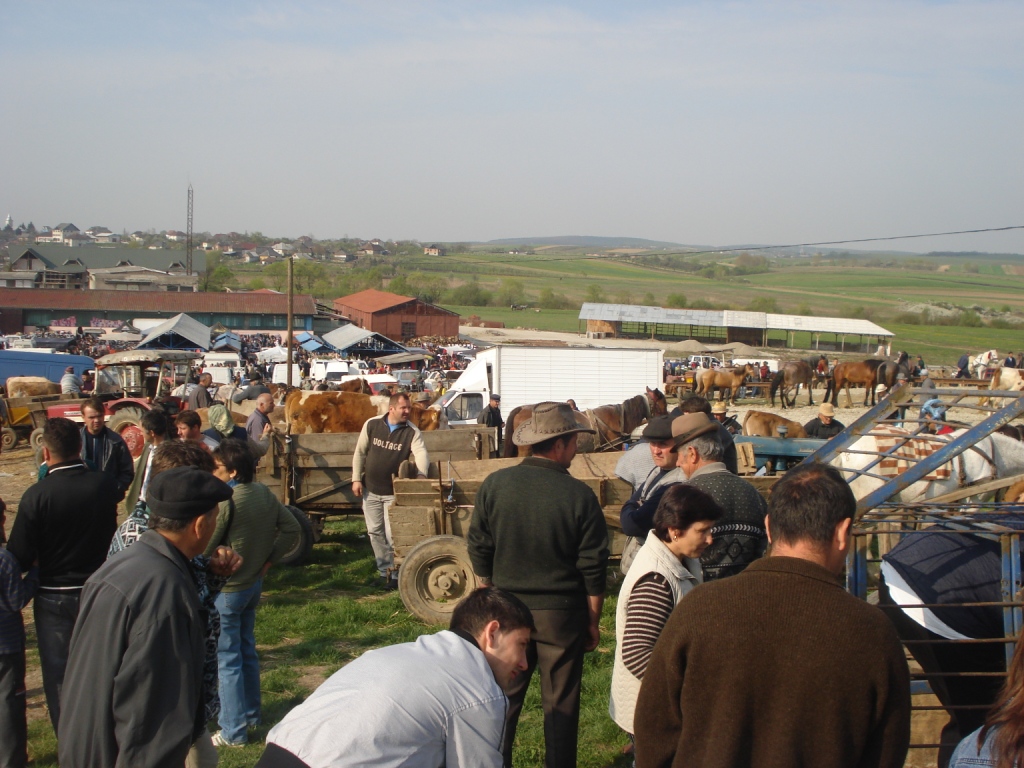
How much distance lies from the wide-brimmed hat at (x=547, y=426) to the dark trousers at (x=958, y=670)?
5.20 ft

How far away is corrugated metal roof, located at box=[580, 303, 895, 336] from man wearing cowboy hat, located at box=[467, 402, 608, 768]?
6404 centimetres

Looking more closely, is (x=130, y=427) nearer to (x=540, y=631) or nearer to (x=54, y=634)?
(x=54, y=634)

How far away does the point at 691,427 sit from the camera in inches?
179

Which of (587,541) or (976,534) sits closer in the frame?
(976,534)

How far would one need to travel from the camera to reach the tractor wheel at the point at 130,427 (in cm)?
1611

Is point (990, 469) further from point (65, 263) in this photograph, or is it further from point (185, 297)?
point (65, 263)

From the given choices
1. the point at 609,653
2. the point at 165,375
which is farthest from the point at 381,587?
the point at 165,375

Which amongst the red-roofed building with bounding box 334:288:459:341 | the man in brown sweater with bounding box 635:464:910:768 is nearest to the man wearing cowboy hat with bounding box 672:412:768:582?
the man in brown sweater with bounding box 635:464:910:768

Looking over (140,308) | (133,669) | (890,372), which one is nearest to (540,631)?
(133,669)

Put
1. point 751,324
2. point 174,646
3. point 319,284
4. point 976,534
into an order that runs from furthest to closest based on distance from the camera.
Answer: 1. point 319,284
2. point 751,324
3. point 976,534
4. point 174,646

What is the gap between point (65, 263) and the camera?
105 metres

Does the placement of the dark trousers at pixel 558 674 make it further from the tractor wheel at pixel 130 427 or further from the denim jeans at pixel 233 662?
the tractor wheel at pixel 130 427

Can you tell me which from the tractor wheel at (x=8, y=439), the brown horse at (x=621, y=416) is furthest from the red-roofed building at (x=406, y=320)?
the brown horse at (x=621, y=416)

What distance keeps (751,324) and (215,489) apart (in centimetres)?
6923
